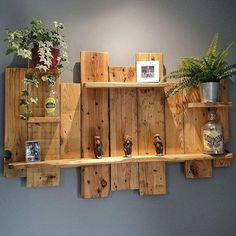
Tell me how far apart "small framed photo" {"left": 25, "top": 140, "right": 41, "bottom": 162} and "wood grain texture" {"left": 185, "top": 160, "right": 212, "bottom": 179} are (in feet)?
2.73

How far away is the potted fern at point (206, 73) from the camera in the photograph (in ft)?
5.35

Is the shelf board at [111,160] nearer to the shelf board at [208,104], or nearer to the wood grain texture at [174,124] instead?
the wood grain texture at [174,124]

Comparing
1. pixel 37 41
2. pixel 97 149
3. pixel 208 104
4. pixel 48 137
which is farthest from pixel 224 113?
pixel 37 41

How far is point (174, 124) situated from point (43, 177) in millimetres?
783

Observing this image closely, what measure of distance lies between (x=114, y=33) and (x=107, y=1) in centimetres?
19

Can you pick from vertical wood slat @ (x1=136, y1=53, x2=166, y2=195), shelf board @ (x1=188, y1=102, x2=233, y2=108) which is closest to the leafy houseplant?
vertical wood slat @ (x1=136, y1=53, x2=166, y2=195)

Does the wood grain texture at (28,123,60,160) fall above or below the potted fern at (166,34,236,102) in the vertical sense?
below

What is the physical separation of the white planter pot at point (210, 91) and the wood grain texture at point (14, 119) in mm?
970

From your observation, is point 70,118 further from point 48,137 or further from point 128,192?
point 128,192

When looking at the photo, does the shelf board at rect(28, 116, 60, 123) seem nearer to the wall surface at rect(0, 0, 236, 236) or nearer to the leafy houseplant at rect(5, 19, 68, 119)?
the leafy houseplant at rect(5, 19, 68, 119)

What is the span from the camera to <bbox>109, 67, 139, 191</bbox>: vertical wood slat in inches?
65.2

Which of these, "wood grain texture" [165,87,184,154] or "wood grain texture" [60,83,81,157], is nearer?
"wood grain texture" [60,83,81,157]

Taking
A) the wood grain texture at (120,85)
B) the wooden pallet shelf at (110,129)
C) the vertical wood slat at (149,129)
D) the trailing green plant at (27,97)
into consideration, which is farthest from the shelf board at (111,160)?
the wood grain texture at (120,85)

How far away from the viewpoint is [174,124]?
1.73 meters
